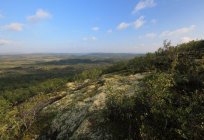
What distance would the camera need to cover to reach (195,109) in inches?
521

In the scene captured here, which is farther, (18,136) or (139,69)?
(139,69)

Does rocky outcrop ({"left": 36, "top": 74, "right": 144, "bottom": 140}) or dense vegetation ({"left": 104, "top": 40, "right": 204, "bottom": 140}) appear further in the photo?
rocky outcrop ({"left": 36, "top": 74, "right": 144, "bottom": 140})

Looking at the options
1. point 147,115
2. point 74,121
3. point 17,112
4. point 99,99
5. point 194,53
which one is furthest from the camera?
point 194,53

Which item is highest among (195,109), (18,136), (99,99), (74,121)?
(195,109)

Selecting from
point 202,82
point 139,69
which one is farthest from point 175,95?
point 139,69

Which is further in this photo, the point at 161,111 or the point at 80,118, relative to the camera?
the point at 80,118

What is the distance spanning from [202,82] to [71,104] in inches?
502

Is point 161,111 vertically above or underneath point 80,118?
above

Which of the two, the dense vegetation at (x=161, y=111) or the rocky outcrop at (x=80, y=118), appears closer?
the dense vegetation at (x=161, y=111)

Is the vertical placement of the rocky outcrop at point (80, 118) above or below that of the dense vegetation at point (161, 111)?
below

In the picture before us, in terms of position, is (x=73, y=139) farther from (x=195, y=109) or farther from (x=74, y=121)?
(x=195, y=109)

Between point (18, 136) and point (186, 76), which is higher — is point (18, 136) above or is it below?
below

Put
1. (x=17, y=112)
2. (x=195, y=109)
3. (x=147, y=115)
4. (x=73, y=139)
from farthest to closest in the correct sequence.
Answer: (x=17, y=112), (x=73, y=139), (x=147, y=115), (x=195, y=109)

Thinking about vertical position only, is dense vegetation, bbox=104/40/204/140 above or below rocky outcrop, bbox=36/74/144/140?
above
